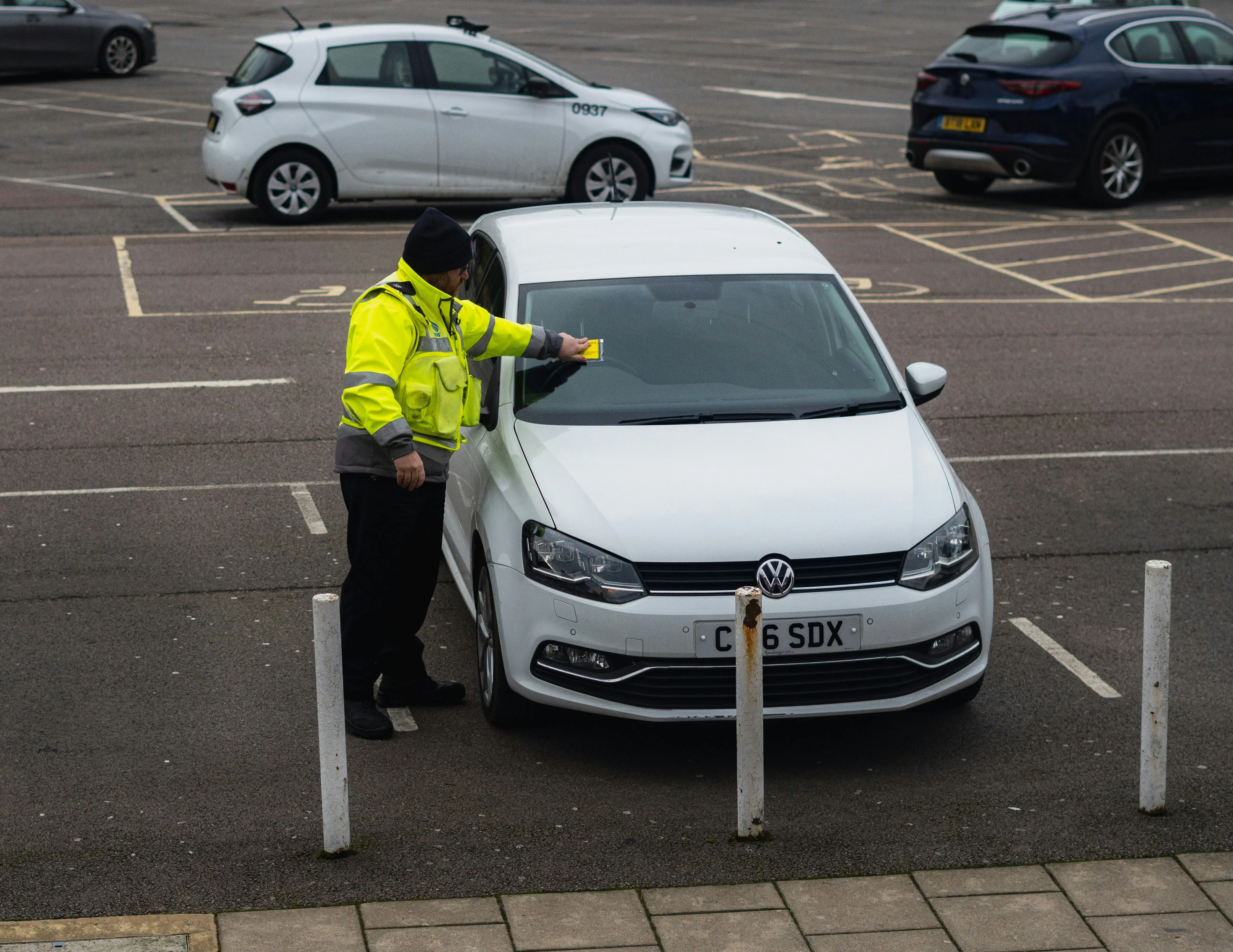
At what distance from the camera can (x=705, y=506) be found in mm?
5660

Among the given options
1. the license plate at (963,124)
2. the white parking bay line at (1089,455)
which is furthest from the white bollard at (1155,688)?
the license plate at (963,124)

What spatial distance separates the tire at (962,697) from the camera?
5941 millimetres

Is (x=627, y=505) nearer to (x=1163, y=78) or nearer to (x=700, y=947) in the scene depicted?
(x=700, y=947)

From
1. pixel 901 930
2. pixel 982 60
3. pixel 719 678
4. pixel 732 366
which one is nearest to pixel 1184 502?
pixel 732 366

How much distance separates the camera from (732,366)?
6.59 m

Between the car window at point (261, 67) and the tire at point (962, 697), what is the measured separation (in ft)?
39.4

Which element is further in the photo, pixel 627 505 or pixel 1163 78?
pixel 1163 78

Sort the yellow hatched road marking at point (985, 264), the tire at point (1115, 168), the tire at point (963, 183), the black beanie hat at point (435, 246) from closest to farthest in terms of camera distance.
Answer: the black beanie hat at point (435, 246)
the yellow hatched road marking at point (985, 264)
the tire at point (1115, 168)
the tire at point (963, 183)

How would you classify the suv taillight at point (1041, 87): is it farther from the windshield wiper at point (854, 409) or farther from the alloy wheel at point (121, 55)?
the alloy wheel at point (121, 55)

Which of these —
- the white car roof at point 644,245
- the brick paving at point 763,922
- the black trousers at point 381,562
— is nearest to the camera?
the brick paving at point 763,922

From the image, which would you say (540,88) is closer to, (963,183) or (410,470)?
(963,183)

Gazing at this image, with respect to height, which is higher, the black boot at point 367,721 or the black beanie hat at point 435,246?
the black beanie hat at point 435,246

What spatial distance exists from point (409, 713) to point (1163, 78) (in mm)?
14388

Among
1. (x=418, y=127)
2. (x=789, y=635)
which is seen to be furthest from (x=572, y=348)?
(x=418, y=127)
